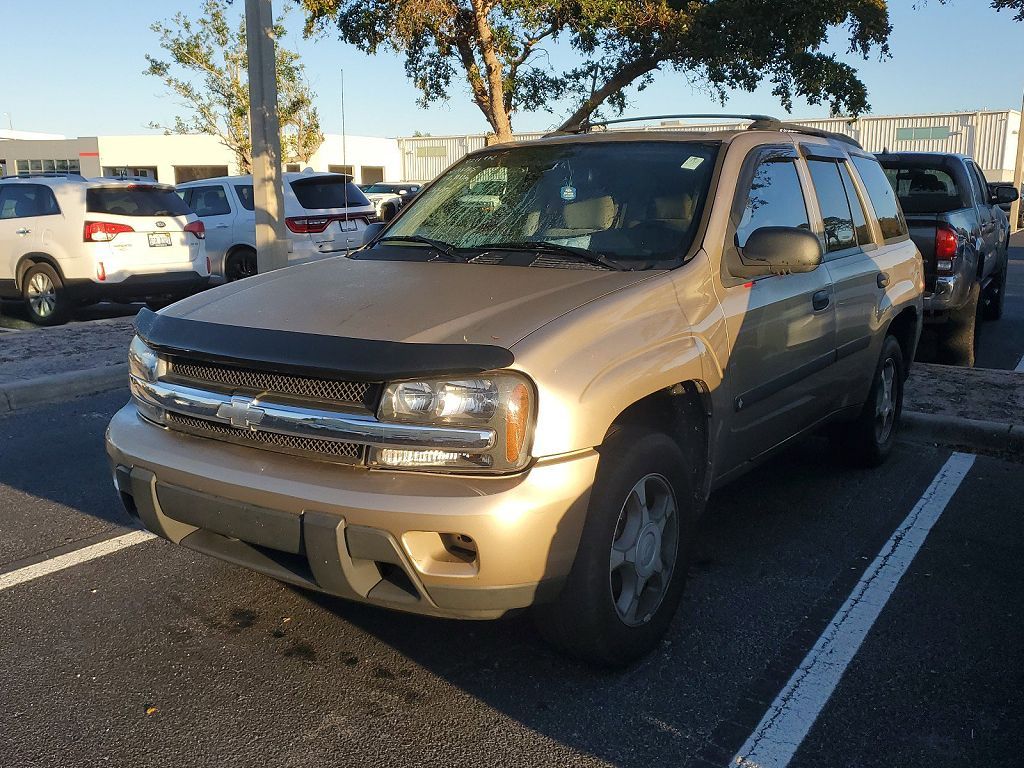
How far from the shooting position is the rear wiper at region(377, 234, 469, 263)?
4.00m

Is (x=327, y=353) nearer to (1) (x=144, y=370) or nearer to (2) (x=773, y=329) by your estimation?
(1) (x=144, y=370)

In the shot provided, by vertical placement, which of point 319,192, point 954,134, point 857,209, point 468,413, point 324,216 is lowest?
point 468,413

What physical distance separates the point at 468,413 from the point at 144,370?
132cm

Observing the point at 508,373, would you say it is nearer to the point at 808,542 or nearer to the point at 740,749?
the point at 740,749

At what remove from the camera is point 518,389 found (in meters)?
2.78

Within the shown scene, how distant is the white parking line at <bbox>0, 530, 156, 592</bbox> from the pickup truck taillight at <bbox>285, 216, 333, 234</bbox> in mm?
9069

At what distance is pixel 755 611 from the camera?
378 cm

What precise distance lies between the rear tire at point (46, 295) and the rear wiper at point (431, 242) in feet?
26.0

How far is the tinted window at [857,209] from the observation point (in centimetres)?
509

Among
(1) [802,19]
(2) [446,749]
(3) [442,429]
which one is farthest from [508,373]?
(1) [802,19]

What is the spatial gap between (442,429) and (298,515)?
0.50m

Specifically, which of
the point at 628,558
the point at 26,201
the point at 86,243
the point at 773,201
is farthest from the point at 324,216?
the point at 628,558

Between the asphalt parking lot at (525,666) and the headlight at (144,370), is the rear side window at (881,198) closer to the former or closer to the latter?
the asphalt parking lot at (525,666)

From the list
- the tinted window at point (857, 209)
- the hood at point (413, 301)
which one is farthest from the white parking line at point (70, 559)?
the tinted window at point (857, 209)
